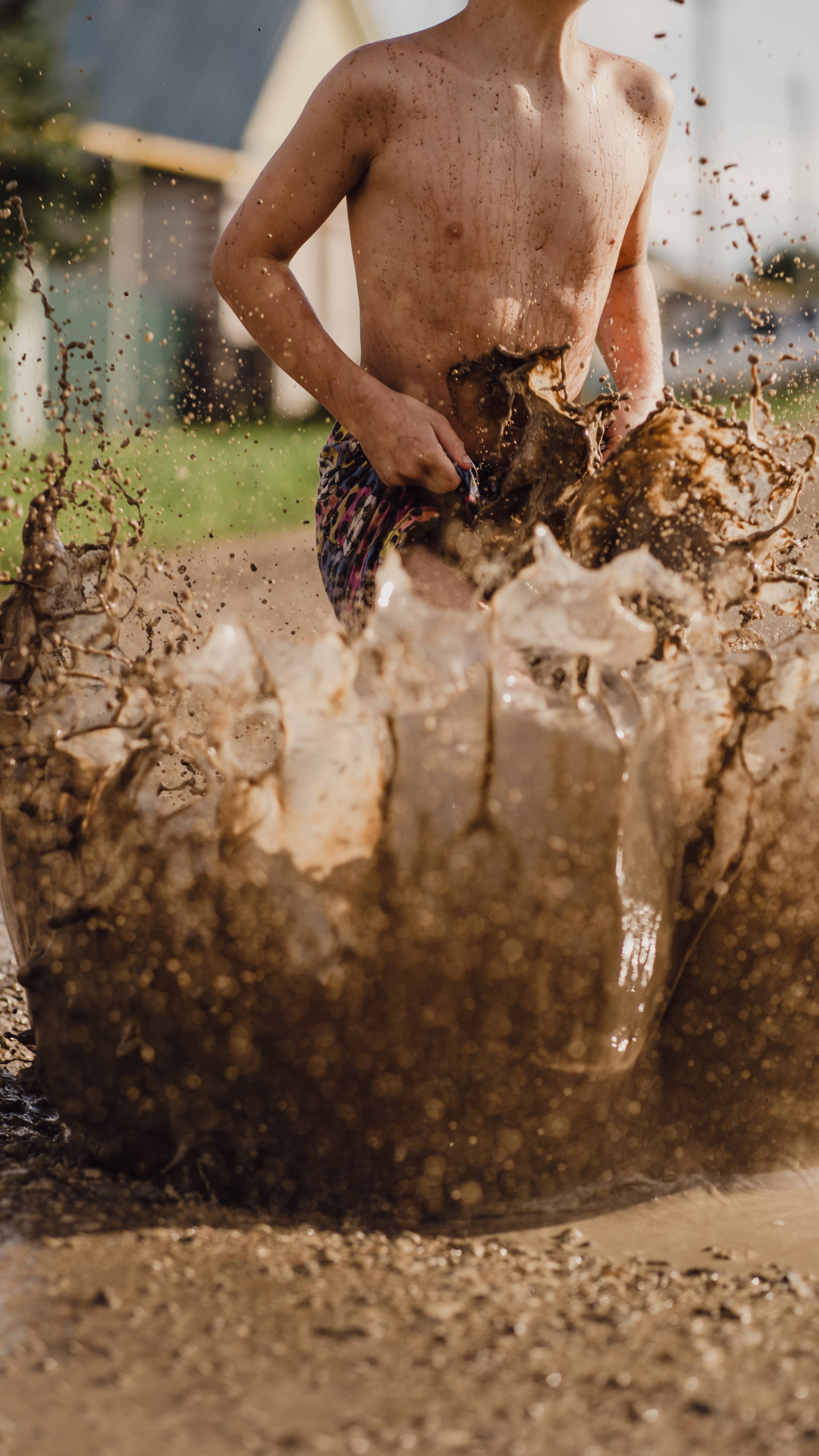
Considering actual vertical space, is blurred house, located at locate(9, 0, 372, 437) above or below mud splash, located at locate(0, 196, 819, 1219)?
above

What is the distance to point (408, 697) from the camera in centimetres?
148

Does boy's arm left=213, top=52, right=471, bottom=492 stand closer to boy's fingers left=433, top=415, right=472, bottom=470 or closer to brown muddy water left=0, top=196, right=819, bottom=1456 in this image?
boy's fingers left=433, top=415, right=472, bottom=470

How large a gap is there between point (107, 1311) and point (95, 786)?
61 cm

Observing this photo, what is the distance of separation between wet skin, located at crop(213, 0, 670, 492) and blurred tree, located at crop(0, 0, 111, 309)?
28.8 ft

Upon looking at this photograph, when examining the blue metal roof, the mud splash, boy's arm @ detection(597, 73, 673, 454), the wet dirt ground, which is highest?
the blue metal roof

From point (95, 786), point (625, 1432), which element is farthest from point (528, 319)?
point (625, 1432)

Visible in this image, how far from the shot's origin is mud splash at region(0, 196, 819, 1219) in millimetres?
1470

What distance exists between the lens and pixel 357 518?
2.26 m

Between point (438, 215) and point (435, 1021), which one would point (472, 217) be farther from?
point (435, 1021)

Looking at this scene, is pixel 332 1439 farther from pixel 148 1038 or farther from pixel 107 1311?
pixel 148 1038

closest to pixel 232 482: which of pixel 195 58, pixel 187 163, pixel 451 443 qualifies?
pixel 187 163

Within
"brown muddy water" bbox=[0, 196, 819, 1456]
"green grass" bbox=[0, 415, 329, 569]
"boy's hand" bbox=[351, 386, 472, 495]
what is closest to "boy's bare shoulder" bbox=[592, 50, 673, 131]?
"boy's hand" bbox=[351, 386, 472, 495]

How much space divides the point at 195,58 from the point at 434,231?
16778 millimetres

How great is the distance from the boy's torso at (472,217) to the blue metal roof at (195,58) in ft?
45.3
